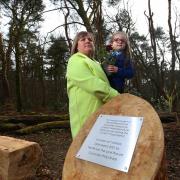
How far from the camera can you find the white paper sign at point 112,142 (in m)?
2.32

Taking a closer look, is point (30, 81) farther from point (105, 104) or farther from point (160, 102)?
point (105, 104)

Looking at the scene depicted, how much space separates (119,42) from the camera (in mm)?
3244

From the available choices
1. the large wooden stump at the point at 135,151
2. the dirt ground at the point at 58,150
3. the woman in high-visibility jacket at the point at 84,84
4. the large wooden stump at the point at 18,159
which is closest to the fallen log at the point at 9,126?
the dirt ground at the point at 58,150

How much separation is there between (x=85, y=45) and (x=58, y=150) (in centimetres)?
394

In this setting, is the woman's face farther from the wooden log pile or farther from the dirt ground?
the wooden log pile

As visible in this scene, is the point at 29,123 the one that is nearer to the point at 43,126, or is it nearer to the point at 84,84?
the point at 43,126

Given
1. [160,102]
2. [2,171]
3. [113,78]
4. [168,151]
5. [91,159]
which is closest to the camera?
[91,159]

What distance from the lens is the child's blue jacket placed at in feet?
10.4

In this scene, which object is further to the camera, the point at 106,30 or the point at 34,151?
the point at 106,30

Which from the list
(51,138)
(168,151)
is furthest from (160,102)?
(168,151)

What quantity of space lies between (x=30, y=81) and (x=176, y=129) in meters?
22.0

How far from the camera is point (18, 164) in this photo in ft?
10.8

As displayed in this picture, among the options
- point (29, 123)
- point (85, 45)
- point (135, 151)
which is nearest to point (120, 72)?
point (85, 45)

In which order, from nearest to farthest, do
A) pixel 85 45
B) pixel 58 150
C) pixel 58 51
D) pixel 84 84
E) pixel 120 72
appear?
pixel 84 84
pixel 85 45
pixel 120 72
pixel 58 150
pixel 58 51
